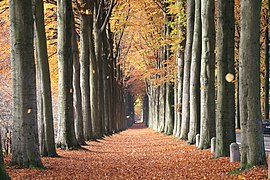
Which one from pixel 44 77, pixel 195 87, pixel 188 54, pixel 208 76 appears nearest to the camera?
pixel 44 77

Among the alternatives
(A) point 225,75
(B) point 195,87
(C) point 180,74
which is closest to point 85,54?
(C) point 180,74

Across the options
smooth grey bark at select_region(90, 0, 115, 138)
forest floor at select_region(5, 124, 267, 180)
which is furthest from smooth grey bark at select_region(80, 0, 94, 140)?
forest floor at select_region(5, 124, 267, 180)

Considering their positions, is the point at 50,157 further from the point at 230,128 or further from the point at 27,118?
the point at 230,128

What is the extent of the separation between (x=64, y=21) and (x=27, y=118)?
24.6 ft

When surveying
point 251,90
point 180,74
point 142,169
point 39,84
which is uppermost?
point 180,74

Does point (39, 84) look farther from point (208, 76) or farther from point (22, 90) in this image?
point (208, 76)

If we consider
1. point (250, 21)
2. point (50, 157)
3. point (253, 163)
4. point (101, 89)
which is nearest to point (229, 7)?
point (250, 21)

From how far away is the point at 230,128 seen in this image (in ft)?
45.3

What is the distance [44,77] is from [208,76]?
6495 millimetres

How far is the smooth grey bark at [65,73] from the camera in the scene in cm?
1838

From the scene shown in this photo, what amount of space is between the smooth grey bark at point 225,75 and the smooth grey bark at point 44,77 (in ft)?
18.3

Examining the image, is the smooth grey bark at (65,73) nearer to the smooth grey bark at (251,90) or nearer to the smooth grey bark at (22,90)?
the smooth grey bark at (22,90)

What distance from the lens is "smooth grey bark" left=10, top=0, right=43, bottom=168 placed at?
11750mm

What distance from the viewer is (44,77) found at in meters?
14.9
